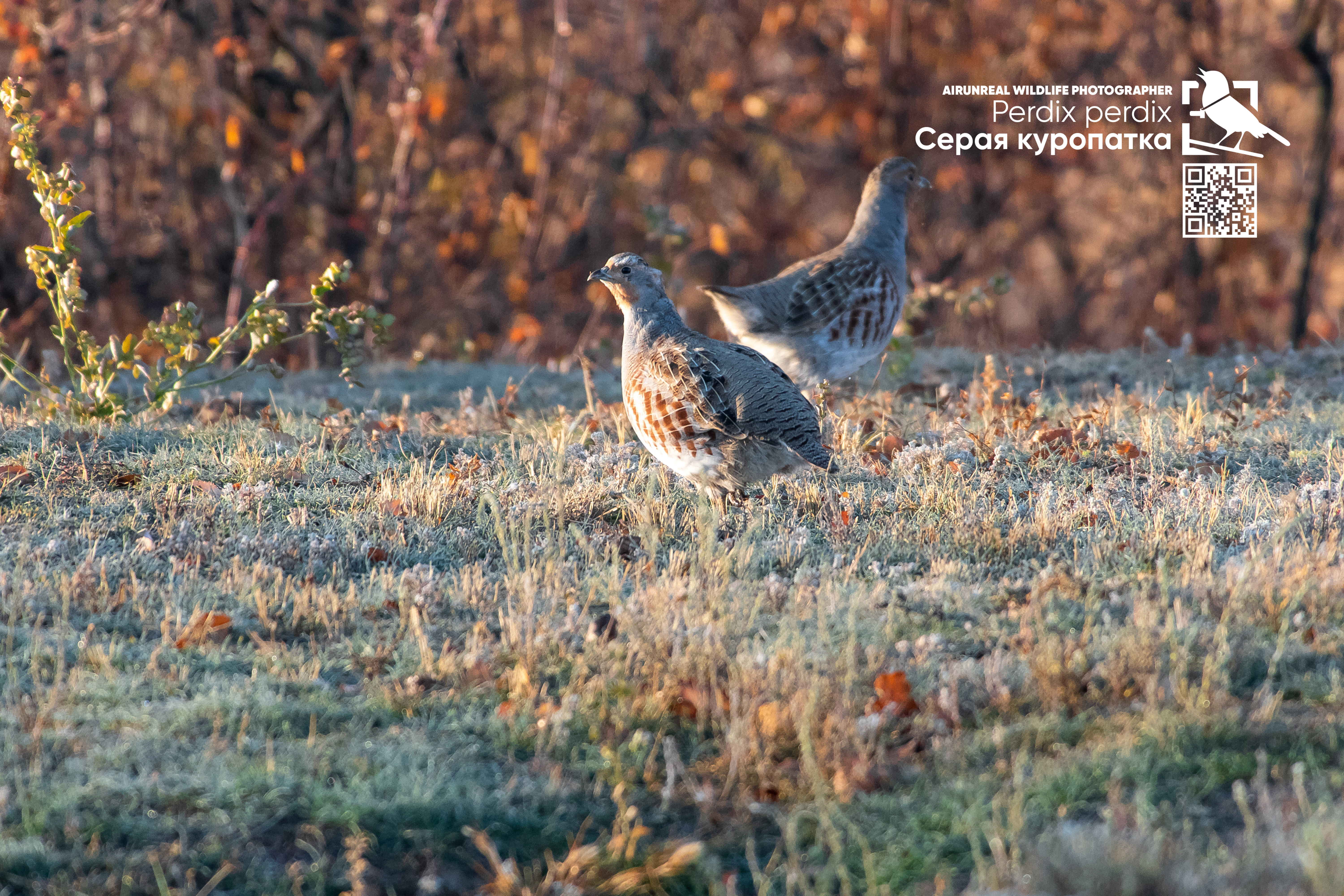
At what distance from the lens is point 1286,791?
293 cm

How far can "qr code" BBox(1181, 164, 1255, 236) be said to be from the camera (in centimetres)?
1465

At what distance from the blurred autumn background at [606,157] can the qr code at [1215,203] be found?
0.21 meters

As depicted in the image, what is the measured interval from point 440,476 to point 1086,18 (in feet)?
38.3

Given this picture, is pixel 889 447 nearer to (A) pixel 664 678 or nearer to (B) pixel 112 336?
(A) pixel 664 678

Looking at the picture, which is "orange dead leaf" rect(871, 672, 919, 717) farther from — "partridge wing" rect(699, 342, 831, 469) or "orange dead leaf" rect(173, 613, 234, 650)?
"orange dead leaf" rect(173, 613, 234, 650)

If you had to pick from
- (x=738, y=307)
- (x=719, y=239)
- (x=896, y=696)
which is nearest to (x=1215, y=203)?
(x=719, y=239)

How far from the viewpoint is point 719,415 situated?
17.2 feet

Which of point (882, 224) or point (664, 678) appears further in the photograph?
point (882, 224)

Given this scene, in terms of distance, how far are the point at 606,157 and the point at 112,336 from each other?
871cm

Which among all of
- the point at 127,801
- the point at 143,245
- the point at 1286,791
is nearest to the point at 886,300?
the point at 1286,791

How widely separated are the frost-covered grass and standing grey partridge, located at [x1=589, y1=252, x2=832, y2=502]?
0.69 ft

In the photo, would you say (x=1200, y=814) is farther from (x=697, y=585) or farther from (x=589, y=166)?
(x=589, y=166)

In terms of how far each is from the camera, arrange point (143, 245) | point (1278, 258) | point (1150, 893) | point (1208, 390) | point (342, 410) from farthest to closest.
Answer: point (1278, 258)
point (143, 245)
point (1208, 390)
point (342, 410)
point (1150, 893)

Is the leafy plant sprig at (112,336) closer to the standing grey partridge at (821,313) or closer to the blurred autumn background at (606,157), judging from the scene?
the standing grey partridge at (821,313)
